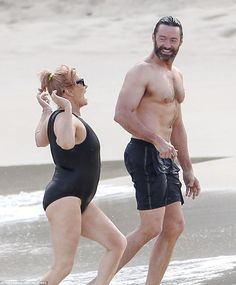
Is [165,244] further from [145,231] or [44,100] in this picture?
[44,100]

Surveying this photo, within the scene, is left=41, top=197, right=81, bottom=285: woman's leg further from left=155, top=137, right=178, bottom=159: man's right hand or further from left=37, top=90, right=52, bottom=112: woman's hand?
left=155, top=137, right=178, bottom=159: man's right hand

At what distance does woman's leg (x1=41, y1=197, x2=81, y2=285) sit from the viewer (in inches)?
222

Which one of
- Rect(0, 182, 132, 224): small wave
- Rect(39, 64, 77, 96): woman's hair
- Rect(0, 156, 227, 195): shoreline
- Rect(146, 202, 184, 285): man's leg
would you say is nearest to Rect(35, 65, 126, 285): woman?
Rect(39, 64, 77, 96): woman's hair

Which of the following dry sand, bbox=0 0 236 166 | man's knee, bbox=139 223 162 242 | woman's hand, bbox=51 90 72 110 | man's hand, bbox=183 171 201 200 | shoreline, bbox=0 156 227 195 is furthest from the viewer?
dry sand, bbox=0 0 236 166

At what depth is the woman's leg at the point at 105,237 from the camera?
5750 millimetres

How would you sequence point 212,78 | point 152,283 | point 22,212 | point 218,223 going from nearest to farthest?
1. point 152,283
2. point 218,223
3. point 22,212
4. point 212,78

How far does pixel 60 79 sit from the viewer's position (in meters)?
5.82

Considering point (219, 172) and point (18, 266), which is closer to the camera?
point (18, 266)

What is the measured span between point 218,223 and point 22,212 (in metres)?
1.86

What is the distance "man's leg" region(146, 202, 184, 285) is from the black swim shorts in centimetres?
7

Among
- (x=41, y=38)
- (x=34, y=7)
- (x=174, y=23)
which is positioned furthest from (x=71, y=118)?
(x=34, y=7)

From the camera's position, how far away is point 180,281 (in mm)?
6707

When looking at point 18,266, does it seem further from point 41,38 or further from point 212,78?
point 41,38

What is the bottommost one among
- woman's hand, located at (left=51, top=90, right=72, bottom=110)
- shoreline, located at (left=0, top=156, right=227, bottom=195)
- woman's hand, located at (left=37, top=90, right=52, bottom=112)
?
shoreline, located at (left=0, top=156, right=227, bottom=195)
